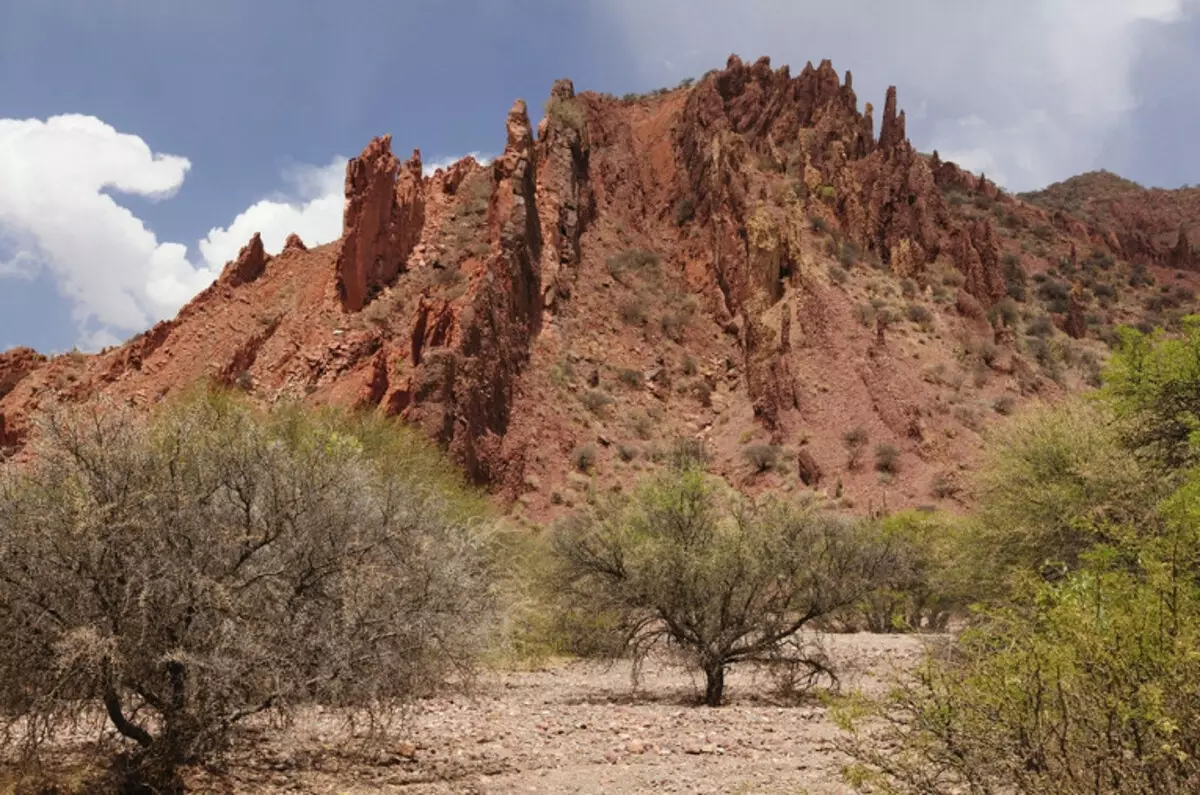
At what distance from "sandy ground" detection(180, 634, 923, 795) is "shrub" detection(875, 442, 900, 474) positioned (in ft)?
84.4

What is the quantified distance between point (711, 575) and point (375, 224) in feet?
122

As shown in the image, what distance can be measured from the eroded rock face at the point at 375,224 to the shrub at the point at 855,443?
24787 millimetres

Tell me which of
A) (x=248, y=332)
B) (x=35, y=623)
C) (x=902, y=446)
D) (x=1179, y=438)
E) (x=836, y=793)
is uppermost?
(x=248, y=332)

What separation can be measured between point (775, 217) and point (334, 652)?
4755 centimetres

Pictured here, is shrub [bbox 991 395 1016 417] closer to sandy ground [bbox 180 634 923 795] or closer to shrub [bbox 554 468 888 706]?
shrub [bbox 554 468 888 706]

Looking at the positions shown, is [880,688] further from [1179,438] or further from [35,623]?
[35,623]

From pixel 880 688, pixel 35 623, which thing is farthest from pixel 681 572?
Result: pixel 35 623

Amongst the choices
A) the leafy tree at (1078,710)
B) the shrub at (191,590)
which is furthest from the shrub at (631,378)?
the leafy tree at (1078,710)

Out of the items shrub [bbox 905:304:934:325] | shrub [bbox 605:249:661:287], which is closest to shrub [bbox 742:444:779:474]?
shrub [bbox 905:304:934:325]

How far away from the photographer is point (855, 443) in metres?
42.2

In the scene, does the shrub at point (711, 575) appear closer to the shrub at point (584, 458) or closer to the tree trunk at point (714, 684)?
the tree trunk at point (714, 684)

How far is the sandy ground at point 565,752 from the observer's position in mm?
9336

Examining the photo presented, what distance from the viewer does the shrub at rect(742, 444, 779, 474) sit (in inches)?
1636

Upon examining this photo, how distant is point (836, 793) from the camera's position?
8.65m
